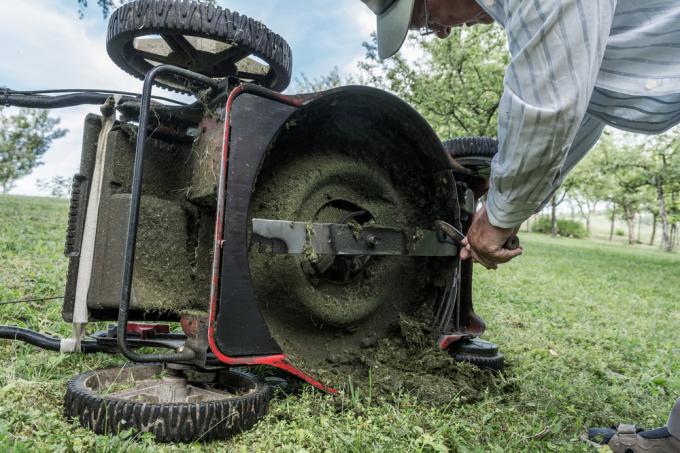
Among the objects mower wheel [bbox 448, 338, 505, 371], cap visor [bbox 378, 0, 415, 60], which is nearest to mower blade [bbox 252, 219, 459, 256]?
mower wheel [bbox 448, 338, 505, 371]

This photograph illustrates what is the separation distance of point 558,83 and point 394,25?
743 mm

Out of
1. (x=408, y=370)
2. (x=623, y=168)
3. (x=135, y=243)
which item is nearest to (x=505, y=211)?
(x=408, y=370)

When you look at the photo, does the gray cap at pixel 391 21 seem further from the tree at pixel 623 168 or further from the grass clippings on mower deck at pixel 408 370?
the tree at pixel 623 168

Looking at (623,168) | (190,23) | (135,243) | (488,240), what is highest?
(623,168)

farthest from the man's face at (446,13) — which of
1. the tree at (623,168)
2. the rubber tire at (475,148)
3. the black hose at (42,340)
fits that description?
the tree at (623,168)

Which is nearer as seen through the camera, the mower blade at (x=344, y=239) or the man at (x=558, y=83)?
the man at (x=558, y=83)

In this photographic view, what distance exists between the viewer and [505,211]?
1717mm

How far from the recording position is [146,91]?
181 centimetres

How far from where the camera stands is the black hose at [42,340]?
2.21 metres

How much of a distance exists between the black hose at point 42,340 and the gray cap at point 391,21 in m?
1.68

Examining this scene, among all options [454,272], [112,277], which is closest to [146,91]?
[112,277]

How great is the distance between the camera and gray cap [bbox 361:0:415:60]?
6.30 feet

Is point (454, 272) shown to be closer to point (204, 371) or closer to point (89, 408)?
point (204, 371)

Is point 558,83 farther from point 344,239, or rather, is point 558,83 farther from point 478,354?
point 478,354
